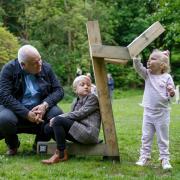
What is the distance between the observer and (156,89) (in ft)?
18.8

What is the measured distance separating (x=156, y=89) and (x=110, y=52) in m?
0.72

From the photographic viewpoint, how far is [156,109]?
571cm

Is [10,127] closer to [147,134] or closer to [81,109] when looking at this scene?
[81,109]

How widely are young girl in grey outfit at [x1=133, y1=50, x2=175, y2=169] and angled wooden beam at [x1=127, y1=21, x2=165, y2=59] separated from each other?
0.18 meters

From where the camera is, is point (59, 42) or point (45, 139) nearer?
point (45, 139)

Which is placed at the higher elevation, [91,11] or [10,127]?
[91,11]

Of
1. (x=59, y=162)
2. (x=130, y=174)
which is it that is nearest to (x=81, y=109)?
(x=59, y=162)

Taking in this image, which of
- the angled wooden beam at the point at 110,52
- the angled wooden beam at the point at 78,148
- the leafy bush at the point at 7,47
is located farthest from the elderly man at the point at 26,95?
the leafy bush at the point at 7,47

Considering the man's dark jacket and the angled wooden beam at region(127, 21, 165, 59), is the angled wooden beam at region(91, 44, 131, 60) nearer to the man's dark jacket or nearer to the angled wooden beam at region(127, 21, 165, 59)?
the angled wooden beam at region(127, 21, 165, 59)

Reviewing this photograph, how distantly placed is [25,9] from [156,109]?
98.7 feet

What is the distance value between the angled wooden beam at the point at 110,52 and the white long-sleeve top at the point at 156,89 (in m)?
0.21

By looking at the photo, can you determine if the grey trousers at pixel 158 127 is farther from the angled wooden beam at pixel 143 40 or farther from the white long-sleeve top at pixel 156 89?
the angled wooden beam at pixel 143 40

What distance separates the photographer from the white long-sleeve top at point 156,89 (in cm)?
570

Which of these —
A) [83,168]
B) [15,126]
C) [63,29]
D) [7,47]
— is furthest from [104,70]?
→ [63,29]
